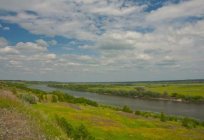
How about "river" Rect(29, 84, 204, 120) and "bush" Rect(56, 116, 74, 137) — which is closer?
Answer: "bush" Rect(56, 116, 74, 137)

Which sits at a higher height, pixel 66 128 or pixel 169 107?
pixel 66 128

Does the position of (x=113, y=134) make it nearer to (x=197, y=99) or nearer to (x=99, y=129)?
(x=99, y=129)

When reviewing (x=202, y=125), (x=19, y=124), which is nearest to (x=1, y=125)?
(x=19, y=124)

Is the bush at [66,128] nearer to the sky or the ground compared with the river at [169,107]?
nearer to the sky

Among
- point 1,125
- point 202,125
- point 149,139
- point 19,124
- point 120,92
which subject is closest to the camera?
point 1,125

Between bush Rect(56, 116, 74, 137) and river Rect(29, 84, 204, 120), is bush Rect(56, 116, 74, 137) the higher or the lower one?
the higher one

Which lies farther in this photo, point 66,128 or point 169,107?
point 169,107

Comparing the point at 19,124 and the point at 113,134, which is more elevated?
the point at 19,124

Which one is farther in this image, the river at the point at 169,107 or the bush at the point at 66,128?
the river at the point at 169,107

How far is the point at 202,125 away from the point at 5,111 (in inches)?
2180

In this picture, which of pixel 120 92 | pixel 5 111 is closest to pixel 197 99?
pixel 120 92

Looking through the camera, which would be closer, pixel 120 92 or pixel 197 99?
pixel 197 99

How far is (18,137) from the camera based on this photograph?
7672mm

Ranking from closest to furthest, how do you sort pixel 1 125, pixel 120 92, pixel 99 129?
pixel 1 125
pixel 99 129
pixel 120 92
